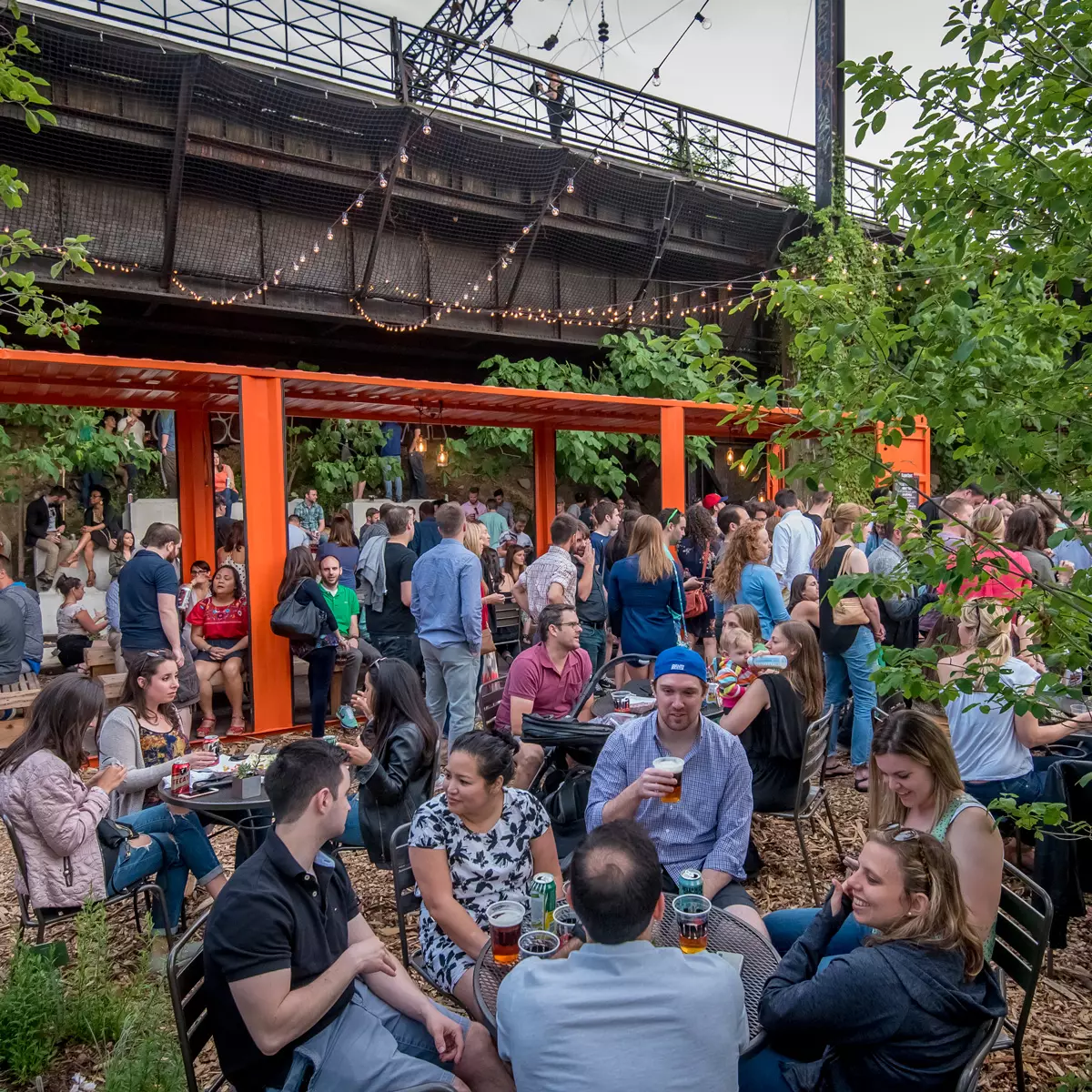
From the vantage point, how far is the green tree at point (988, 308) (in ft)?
6.74

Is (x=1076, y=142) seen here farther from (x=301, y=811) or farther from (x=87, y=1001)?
(x=87, y=1001)

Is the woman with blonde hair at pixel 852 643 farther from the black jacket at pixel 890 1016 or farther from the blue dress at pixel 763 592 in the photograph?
the black jacket at pixel 890 1016

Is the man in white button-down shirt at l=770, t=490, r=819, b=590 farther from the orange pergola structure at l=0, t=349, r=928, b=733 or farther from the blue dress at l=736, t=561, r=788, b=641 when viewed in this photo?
the blue dress at l=736, t=561, r=788, b=641

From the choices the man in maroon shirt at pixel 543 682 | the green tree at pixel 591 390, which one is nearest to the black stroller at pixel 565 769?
the man in maroon shirt at pixel 543 682

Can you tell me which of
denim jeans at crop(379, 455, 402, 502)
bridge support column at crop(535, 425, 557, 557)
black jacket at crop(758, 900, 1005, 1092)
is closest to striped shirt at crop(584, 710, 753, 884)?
black jacket at crop(758, 900, 1005, 1092)

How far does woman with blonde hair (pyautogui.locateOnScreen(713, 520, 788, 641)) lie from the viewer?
6.16 meters

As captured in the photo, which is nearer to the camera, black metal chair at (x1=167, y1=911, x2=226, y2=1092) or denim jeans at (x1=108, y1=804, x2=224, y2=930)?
black metal chair at (x1=167, y1=911, x2=226, y2=1092)

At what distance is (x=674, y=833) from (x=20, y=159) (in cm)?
1163

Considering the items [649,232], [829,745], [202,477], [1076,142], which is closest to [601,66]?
[649,232]

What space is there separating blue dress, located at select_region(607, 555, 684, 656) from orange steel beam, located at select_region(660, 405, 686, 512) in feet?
13.2

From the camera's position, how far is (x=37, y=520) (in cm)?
1182

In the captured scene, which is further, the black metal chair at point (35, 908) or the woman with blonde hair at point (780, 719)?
the woman with blonde hair at point (780, 719)

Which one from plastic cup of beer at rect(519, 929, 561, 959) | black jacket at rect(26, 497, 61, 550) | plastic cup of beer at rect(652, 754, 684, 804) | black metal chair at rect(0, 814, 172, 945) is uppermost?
black jacket at rect(26, 497, 61, 550)

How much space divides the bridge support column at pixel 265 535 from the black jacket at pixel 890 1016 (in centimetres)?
593
